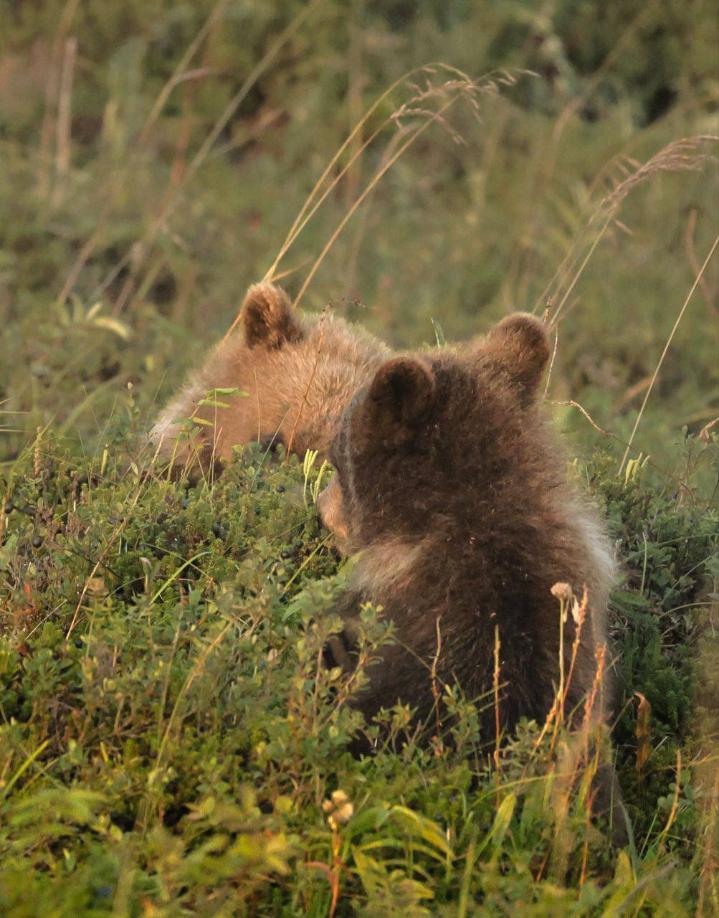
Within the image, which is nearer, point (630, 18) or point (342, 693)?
point (342, 693)

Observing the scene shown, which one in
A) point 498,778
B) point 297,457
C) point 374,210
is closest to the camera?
→ point 498,778

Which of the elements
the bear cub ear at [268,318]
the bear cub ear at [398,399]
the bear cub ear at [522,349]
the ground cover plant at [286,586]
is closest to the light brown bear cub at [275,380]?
the bear cub ear at [268,318]

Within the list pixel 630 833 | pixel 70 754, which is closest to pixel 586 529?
pixel 630 833

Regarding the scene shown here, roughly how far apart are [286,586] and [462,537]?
1.93ft

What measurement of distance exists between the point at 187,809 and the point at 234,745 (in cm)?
19

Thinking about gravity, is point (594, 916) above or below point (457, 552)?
below

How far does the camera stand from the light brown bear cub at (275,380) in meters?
5.78

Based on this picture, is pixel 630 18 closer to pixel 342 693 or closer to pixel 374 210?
pixel 374 210

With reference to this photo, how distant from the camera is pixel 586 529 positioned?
4.36 meters

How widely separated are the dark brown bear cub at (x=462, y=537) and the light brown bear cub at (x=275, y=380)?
114cm

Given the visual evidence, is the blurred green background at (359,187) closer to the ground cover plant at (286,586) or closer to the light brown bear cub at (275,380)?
the ground cover plant at (286,586)

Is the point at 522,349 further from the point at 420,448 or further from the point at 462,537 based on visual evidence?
the point at 462,537

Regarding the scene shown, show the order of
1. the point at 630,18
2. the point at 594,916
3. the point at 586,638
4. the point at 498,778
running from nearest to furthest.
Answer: the point at 594,916, the point at 498,778, the point at 586,638, the point at 630,18

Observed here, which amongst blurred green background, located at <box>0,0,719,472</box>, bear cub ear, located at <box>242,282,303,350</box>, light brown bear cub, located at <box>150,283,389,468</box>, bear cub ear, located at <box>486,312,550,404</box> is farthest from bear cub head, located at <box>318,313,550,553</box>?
blurred green background, located at <box>0,0,719,472</box>
